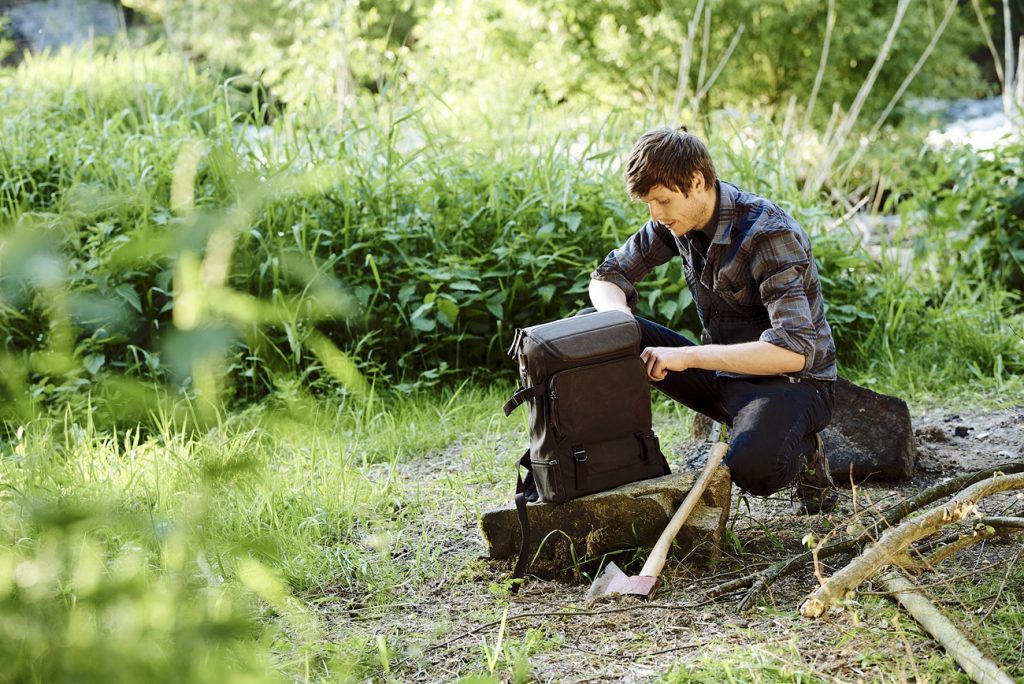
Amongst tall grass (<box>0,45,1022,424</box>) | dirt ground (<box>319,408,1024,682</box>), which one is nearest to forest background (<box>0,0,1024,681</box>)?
tall grass (<box>0,45,1022,424</box>)

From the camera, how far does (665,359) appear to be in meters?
2.72

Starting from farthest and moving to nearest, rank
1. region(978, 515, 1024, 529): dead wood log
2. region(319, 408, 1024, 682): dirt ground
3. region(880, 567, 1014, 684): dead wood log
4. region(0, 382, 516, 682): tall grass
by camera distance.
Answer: region(978, 515, 1024, 529): dead wood log, region(319, 408, 1024, 682): dirt ground, region(880, 567, 1014, 684): dead wood log, region(0, 382, 516, 682): tall grass

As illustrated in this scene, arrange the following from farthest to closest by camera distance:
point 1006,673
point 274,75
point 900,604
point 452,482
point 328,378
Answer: point 274,75, point 328,378, point 452,482, point 900,604, point 1006,673

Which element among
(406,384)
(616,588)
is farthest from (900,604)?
(406,384)

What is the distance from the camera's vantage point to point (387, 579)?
2777 mm

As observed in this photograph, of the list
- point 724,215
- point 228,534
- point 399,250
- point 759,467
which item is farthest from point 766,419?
point 399,250

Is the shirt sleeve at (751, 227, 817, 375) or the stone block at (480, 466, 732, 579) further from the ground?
the shirt sleeve at (751, 227, 817, 375)

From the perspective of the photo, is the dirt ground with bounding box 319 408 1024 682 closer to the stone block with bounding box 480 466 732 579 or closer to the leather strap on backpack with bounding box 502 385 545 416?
the stone block with bounding box 480 466 732 579

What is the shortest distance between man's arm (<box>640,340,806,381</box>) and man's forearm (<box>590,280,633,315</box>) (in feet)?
1.24

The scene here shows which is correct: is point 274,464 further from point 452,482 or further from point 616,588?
point 616,588

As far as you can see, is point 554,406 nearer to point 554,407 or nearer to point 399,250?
point 554,407

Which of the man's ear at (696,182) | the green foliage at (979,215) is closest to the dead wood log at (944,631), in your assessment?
the man's ear at (696,182)

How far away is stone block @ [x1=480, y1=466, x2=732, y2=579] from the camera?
2.74 meters

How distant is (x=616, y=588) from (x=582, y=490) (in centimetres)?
29
